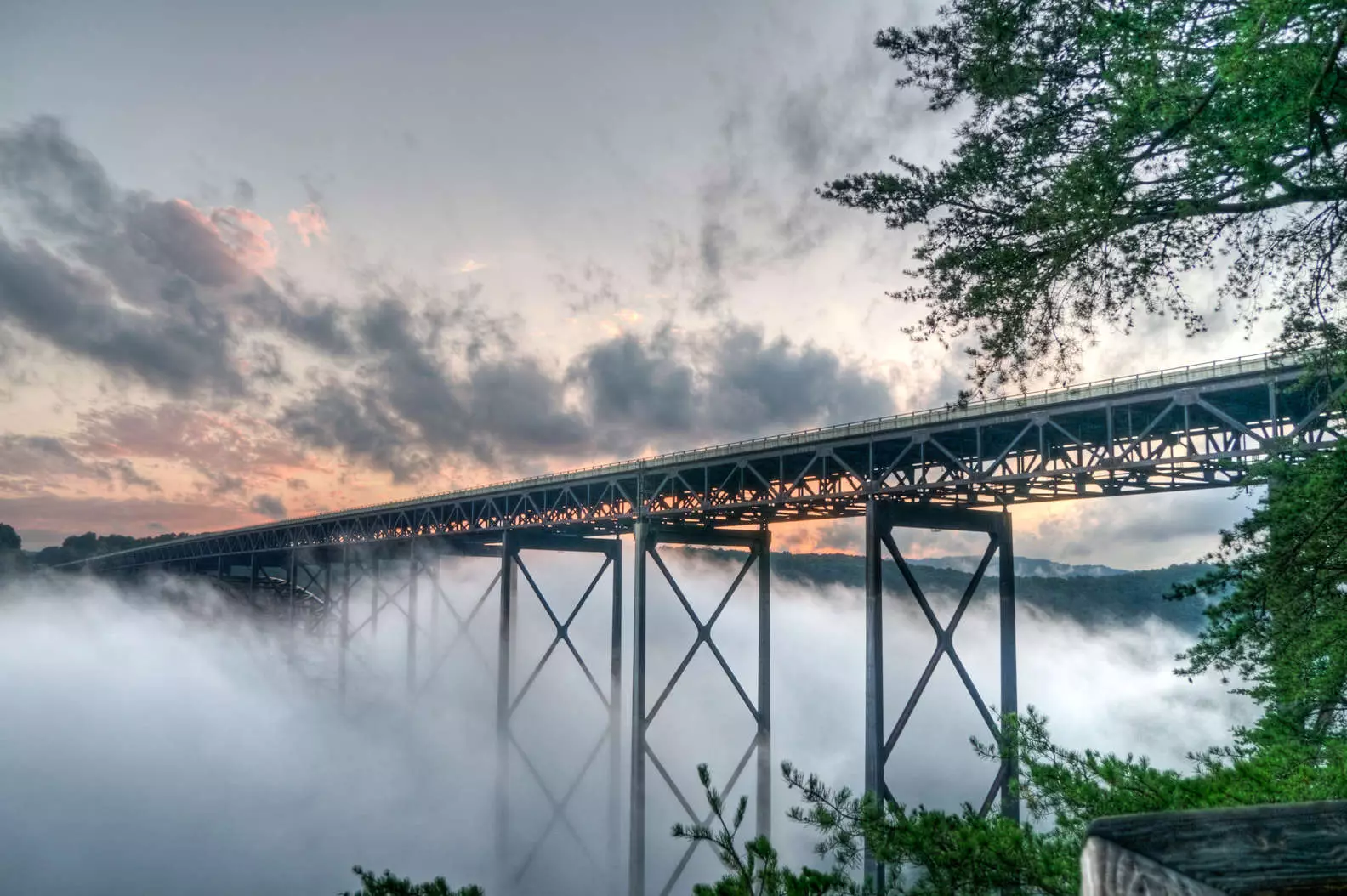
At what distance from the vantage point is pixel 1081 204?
10023 millimetres

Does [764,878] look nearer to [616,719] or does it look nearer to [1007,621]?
[1007,621]

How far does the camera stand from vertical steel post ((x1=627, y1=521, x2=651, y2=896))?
32500mm

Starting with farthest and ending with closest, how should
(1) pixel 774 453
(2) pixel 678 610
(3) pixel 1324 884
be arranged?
1. (2) pixel 678 610
2. (1) pixel 774 453
3. (3) pixel 1324 884

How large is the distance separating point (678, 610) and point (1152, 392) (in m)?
108

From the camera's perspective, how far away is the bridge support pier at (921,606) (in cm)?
2430

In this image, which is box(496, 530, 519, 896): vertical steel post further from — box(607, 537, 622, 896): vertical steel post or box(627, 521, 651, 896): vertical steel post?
box(627, 521, 651, 896): vertical steel post

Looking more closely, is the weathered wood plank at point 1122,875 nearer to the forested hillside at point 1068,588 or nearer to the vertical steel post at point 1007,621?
the vertical steel post at point 1007,621

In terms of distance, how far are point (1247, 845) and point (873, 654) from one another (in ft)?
80.6

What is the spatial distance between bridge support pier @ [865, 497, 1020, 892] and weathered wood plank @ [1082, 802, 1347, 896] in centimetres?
2301

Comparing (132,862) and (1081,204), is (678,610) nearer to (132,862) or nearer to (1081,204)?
(132,862)

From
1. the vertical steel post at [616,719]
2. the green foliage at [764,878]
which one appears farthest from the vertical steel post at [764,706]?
the green foliage at [764,878]

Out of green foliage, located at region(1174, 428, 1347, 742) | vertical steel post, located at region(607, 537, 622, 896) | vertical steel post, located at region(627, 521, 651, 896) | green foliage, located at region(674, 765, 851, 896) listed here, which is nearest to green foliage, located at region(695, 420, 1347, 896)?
green foliage, located at region(1174, 428, 1347, 742)

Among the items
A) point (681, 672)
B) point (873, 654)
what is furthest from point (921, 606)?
point (681, 672)

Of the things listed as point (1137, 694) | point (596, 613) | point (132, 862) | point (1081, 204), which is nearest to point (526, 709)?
point (132, 862)
